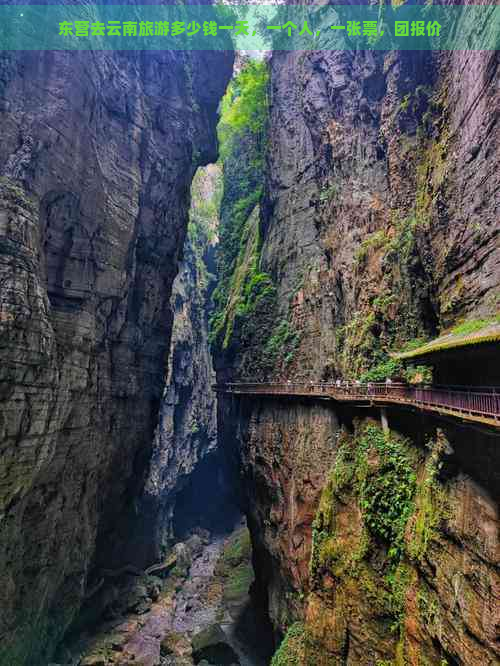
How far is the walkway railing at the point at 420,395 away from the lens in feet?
24.3

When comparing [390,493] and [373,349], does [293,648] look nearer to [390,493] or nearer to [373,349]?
[390,493]

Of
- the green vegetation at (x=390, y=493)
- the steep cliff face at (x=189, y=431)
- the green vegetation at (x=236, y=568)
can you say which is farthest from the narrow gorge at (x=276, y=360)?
the steep cliff face at (x=189, y=431)

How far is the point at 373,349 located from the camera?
15.7 meters

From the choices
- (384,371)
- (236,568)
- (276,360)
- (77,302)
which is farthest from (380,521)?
(236,568)

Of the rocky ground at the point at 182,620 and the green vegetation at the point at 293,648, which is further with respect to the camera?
the rocky ground at the point at 182,620

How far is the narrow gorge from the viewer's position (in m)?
9.86

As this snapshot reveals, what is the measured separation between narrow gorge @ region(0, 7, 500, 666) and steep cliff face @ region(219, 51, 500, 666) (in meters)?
0.09

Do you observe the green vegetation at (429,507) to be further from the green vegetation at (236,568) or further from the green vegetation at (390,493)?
the green vegetation at (236,568)

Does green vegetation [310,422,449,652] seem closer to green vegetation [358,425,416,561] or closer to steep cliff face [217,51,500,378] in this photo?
green vegetation [358,425,416,561]

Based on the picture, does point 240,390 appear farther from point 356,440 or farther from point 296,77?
point 296,77

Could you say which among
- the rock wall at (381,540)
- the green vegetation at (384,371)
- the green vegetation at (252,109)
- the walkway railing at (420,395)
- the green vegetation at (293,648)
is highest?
the green vegetation at (252,109)

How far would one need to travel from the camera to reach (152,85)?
2447cm

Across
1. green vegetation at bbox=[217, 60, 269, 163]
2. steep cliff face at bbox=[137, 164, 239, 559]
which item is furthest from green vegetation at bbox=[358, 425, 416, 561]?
green vegetation at bbox=[217, 60, 269, 163]

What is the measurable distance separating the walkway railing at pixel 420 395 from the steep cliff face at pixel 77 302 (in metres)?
8.61
